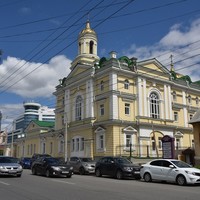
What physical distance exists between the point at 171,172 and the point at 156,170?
1197 millimetres

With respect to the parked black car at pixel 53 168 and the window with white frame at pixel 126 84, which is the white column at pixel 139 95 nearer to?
the window with white frame at pixel 126 84

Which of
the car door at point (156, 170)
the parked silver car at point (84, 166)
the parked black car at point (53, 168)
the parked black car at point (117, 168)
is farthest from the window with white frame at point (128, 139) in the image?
the car door at point (156, 170)

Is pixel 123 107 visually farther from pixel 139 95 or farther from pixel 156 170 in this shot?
pixel 156 170

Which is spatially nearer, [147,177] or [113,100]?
[147,177]

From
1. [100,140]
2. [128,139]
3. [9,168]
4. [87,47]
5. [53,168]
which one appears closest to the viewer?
[9,168]

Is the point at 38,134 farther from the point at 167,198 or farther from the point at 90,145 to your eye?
the point at 167,198

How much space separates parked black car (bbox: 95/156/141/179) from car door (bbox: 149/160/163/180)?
2.44 metres

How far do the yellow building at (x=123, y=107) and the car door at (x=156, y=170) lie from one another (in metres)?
18.6

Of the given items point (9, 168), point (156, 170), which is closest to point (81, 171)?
point (9, 168)

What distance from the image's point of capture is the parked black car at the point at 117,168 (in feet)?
69.9

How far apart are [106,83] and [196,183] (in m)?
25.7

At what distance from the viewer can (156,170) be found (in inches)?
737

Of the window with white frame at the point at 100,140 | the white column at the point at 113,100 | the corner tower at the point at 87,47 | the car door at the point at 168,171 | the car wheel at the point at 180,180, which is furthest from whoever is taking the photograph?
the corner tower at the point at 87,47

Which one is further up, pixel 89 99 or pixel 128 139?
pixel 89 99
